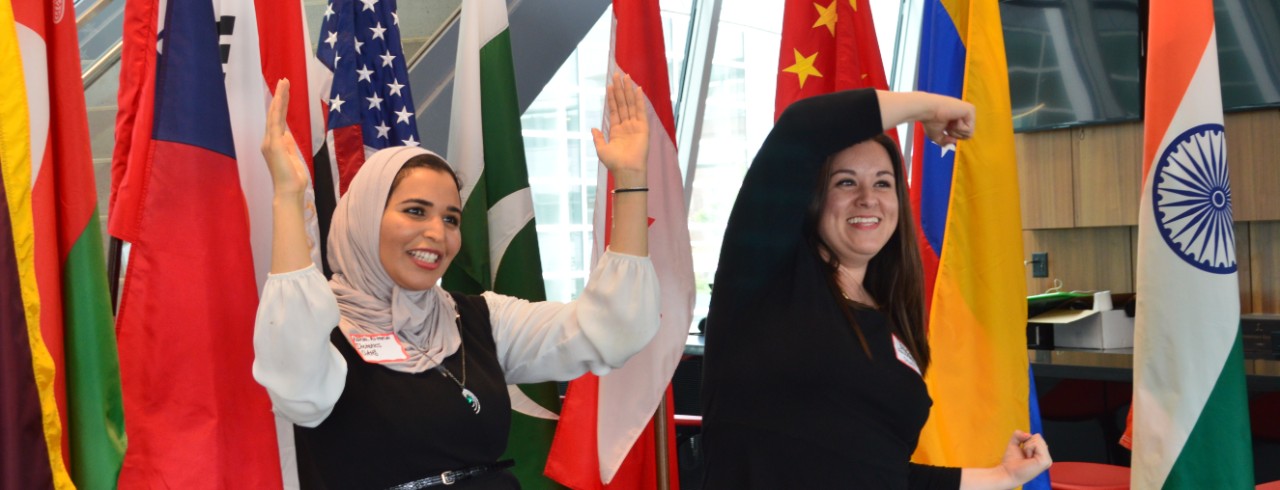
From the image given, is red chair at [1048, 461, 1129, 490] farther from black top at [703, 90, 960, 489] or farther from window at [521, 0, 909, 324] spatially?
window at [521, 0, 909, 324]

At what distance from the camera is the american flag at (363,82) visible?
269 cm

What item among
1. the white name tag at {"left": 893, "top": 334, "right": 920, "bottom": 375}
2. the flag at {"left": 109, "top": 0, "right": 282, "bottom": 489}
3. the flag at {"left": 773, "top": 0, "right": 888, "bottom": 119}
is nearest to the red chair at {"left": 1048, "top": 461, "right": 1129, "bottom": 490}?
the flag at {"left": 773, "top": 0, "right": 888, "bottom": 119}

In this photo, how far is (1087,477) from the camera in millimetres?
3352

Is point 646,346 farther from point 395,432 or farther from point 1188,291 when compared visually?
point 1188,291

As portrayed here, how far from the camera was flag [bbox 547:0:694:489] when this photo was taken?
289cm

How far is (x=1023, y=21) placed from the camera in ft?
20.6

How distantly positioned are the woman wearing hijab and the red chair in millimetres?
1738

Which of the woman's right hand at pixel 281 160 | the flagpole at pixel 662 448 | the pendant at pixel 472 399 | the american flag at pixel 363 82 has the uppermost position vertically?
the american flag at pixel 363 82

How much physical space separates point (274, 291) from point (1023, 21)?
544 cm

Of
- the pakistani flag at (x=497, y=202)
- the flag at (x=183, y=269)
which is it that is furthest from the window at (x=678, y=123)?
the flag at (x=183, y=269)

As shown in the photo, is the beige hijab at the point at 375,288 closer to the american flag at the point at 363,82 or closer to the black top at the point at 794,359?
the black top at the point at 794,359

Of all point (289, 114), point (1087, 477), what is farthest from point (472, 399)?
point (1087, 477)

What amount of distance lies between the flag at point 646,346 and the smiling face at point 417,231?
36.0 inches

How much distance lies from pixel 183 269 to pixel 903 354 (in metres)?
1.30
